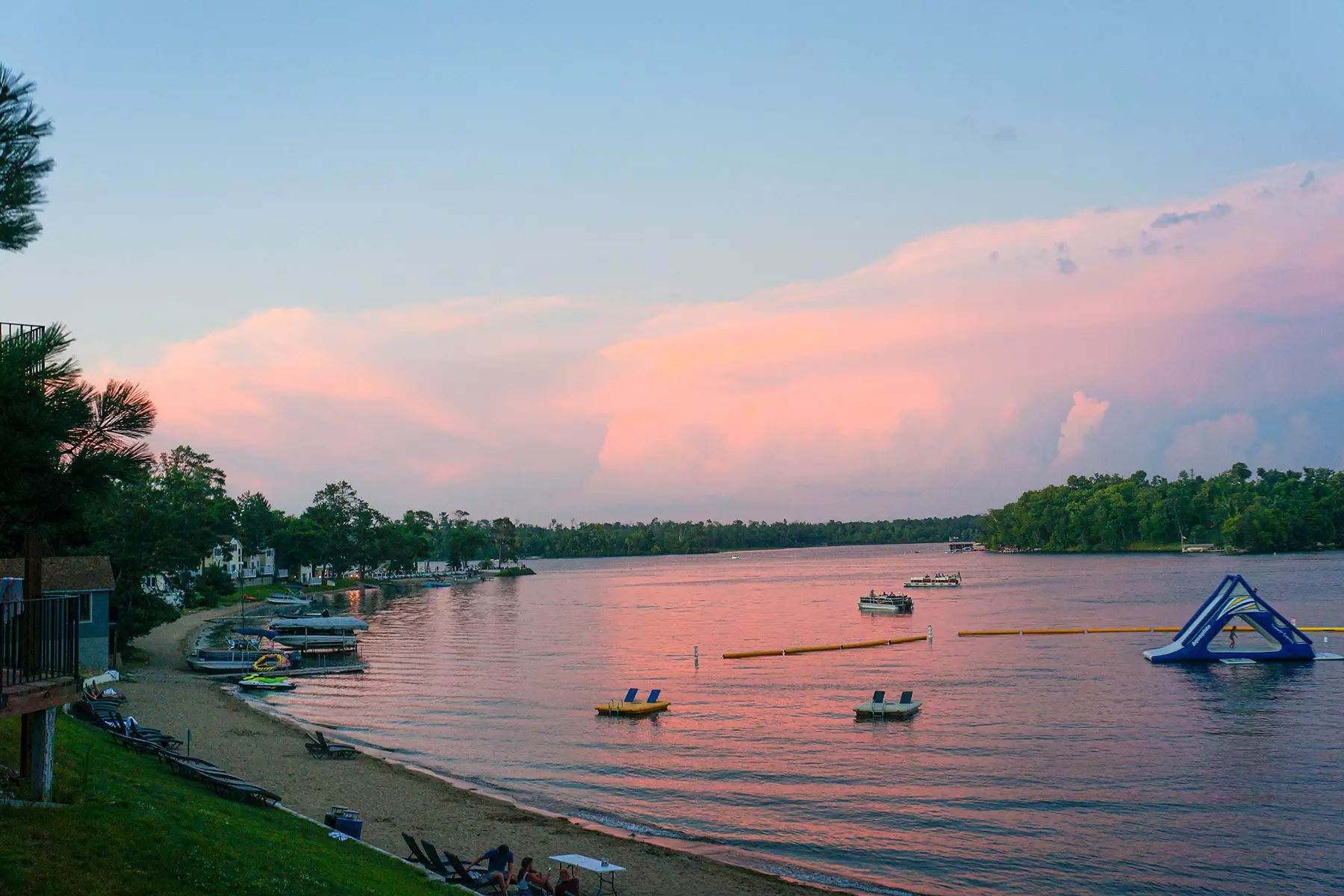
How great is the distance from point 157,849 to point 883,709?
38166mm

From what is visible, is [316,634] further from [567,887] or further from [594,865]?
[567,887]

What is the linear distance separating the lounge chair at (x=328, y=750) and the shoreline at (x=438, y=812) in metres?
0.44

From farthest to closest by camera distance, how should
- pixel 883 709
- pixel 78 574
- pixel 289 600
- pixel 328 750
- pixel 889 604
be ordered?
pixel 289 600
pixel 889 604
pixel 78 574
pixel 883 709
pixel 328 750

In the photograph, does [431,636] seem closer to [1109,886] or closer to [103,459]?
[1109,886]

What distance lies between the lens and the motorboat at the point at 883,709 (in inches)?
1807

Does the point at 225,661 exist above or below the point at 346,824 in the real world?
below

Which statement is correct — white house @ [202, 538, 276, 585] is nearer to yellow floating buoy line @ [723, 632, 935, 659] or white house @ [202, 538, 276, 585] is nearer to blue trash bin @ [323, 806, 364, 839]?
yellow floating buoy line @ [723, 632, 935, 659]

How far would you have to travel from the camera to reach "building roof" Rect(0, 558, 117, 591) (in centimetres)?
4538

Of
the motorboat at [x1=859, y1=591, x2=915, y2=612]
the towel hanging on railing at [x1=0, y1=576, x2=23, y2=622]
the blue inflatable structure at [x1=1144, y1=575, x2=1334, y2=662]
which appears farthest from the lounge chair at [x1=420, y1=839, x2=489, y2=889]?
the motorboat at [x1=859, y1=591, x2=915, y2=612]

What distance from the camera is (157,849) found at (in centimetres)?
→ 1295

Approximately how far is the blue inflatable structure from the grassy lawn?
5889 centimetres

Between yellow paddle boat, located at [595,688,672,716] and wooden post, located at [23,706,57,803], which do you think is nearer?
wooden post, located at [23,706,57,803]

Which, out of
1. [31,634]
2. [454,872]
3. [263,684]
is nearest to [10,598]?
[31,634]

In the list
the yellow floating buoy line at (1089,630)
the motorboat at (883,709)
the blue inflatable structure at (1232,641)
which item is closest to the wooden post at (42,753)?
the motorboat at (883,709)
